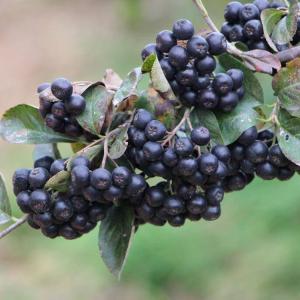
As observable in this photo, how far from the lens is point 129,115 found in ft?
2.89

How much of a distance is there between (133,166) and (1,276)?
8.63 feet

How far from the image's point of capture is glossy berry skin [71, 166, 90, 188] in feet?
2.66

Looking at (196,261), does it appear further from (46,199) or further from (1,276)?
(46,199)

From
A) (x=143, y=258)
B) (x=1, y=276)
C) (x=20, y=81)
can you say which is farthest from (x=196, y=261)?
(x=20, y=81)

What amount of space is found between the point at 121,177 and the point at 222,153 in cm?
13

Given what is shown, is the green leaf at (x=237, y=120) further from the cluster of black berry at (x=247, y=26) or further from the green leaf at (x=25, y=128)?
the green leaf at (x=25, y=128)

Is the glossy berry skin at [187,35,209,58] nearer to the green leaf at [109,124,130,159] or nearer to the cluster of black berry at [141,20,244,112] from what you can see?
the cluster of black berry at [141,20,244,112]

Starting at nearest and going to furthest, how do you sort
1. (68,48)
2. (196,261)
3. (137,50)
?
(196,261) < (137,50) < (68,48)

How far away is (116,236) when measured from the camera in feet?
3.05

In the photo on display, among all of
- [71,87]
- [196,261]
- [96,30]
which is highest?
[71,87]

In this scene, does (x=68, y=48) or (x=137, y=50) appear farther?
(x=68, y=48)

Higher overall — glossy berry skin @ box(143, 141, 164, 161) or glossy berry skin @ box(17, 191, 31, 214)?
glossy berry skin @ box(143, 141, 164, 161)

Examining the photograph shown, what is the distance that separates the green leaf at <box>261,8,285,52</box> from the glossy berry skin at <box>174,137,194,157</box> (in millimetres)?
191

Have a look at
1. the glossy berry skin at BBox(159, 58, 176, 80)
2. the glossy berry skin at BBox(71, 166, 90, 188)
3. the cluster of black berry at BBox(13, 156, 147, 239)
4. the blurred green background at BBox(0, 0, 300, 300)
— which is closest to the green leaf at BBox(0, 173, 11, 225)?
the cluster of black berry at BBox(13, 156, 147, 239)
